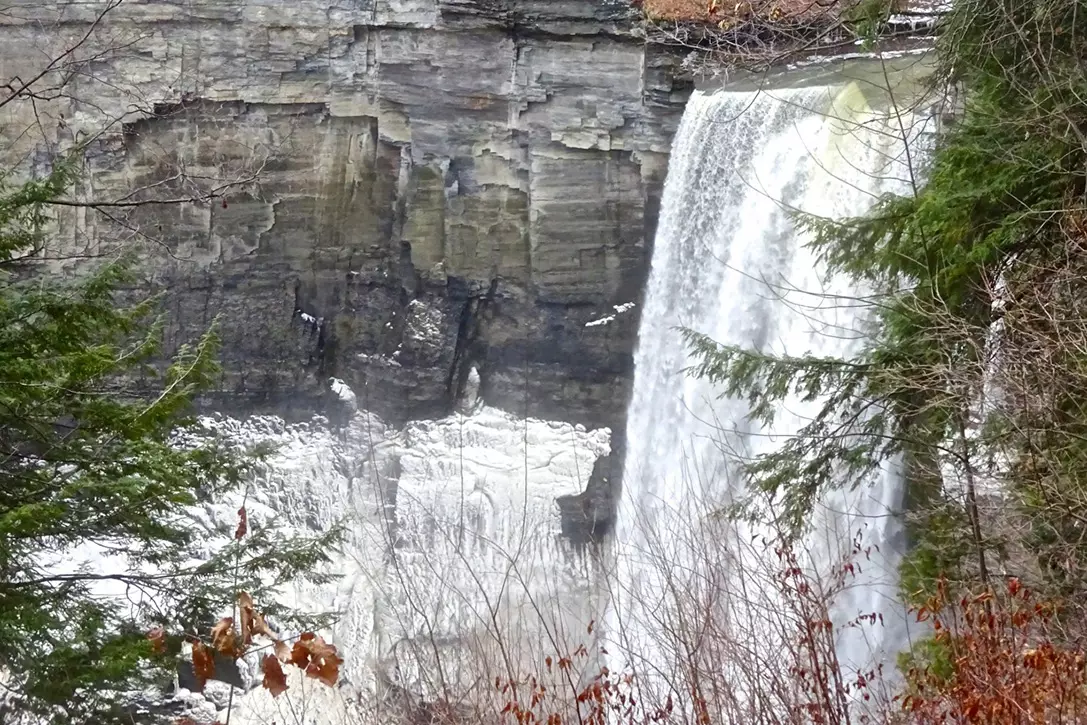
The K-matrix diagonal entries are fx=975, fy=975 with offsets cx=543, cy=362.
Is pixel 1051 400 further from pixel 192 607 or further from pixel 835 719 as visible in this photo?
pixel 192 607

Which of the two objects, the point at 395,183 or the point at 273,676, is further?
the point at 395,183

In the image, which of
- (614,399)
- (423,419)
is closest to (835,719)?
(614,399)

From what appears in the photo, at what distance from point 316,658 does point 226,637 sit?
0.21 m

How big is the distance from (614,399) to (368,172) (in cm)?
546

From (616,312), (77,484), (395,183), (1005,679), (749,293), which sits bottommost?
(1005,679)

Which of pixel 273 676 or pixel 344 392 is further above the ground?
pixel 344 392

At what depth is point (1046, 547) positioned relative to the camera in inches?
152

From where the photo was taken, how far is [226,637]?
2094 mm

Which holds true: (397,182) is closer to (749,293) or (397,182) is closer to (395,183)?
(395,183)

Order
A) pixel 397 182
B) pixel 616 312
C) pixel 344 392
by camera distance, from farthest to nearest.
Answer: pixel 344 392
pixel 397 182
pixel 616 312

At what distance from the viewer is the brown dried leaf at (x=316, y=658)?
2041mm

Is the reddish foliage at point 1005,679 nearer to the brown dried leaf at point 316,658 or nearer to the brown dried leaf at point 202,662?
the brown dried leaf at point 316,658

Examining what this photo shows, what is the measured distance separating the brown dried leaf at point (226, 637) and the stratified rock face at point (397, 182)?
13.1m

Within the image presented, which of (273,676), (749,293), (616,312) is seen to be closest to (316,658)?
(273,676)
